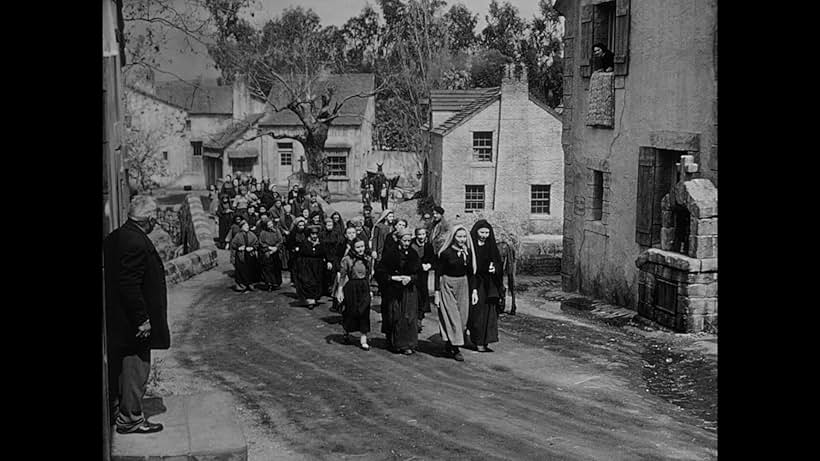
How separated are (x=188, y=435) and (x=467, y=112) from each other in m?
18.1

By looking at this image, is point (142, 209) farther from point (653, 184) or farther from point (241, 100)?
point (241, 100)

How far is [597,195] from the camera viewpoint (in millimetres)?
14734

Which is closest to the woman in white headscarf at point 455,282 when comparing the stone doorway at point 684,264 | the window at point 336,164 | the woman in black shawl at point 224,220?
the stone doorway at point 684,264

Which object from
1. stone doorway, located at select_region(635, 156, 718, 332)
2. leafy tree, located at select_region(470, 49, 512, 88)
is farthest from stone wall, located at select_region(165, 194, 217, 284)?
leafy tree, located at select_region(470, 49, 512, 88)

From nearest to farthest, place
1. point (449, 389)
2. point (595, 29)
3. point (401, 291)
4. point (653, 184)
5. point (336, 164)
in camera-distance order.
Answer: point (449, 389)
point (401, 291)
point (653, 184)
point (595, 29)
point (336, 164)

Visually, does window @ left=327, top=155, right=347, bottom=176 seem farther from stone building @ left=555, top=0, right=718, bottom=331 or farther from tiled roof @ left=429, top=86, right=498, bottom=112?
stone building @ left=555, top=0, right=718, bottom=331

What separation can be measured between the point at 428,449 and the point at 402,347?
332cm

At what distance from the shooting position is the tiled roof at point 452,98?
24.6m

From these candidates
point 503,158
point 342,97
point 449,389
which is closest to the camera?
point 449,389

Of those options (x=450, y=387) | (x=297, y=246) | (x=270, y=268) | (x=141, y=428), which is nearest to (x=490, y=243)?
(x=450, y=387)

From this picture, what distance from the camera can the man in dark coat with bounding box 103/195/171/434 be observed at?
245 inches

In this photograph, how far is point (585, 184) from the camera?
14.8 metres

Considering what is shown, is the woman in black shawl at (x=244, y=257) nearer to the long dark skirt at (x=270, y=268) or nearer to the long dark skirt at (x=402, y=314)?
the long dark skirt at (x=270, y=268)
